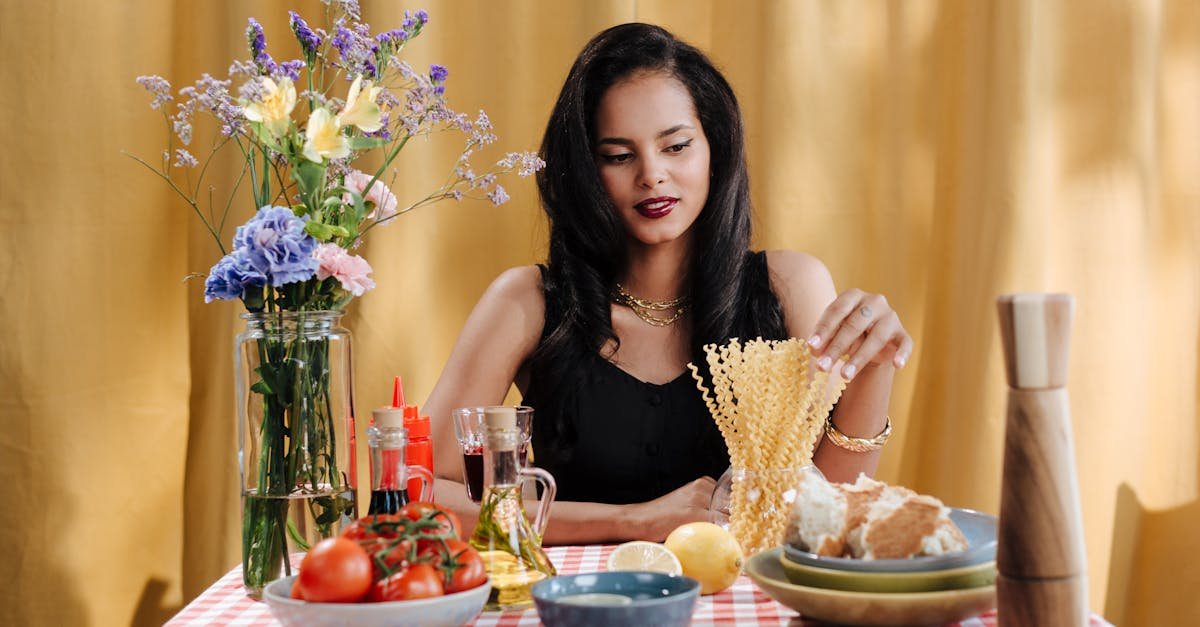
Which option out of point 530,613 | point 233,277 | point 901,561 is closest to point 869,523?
point 901,561

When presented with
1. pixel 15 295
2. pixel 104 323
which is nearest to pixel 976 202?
pixel 104 323

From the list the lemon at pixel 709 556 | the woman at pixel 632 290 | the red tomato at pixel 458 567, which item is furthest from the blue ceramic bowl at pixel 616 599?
the woman at pixel 632 290

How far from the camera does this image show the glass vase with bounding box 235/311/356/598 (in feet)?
4.00

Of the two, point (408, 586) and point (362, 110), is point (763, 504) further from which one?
point (362, 110)

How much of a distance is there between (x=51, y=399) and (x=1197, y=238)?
2280mm

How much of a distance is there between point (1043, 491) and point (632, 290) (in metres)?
1.42

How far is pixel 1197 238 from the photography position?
2.37m

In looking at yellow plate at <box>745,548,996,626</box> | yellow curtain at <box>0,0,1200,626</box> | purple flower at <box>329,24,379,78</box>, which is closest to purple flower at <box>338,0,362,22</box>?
purple flower at <box>329,24,379,78</box>

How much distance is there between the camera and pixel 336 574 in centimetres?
94

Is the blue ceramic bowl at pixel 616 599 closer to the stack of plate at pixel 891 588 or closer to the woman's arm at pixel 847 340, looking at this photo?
the stack of plate at pixel 891 588

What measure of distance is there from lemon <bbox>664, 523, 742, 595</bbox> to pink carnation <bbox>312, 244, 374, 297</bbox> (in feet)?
1.34

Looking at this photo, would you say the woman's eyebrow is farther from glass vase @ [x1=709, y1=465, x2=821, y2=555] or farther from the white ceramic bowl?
the white ceramic bowl

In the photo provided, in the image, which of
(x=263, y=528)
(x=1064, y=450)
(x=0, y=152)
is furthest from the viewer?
(x=0, y=152)

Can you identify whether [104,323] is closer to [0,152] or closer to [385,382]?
[0,152]
